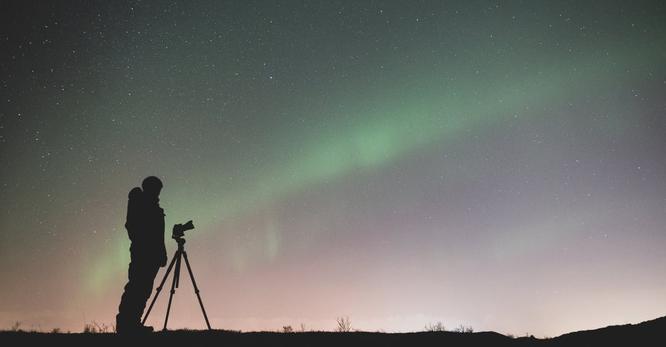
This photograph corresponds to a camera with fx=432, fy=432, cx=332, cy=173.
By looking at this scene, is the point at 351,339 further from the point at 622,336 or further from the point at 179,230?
the point at 622,336

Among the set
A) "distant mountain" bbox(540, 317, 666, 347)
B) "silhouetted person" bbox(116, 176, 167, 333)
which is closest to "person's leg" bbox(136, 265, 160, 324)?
"silhouetted person" bbox(116, 176, 167, 333)

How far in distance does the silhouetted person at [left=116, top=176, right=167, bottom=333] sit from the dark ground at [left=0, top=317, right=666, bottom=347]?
22.3 inches

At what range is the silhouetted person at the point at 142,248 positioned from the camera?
662 cm

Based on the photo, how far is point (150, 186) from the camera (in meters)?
7.17

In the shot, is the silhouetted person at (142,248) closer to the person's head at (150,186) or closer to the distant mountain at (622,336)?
the person's head at (150,186)

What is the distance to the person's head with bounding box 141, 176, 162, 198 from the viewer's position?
716 centimetres

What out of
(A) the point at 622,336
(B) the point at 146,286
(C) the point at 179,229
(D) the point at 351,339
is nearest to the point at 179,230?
(C) the point at 179,229

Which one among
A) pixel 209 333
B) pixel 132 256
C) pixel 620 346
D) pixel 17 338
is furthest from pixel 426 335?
pixel 17 338

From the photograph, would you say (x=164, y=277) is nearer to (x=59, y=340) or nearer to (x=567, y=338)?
(x=59, y=340)

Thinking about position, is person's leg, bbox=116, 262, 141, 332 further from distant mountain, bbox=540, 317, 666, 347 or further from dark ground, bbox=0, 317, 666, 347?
distant mountain, bbox=540, 317, 666, 347

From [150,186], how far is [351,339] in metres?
4.11

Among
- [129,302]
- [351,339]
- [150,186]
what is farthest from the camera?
[150,186]

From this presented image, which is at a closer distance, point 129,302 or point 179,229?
point 129,302

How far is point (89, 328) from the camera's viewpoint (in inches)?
338
